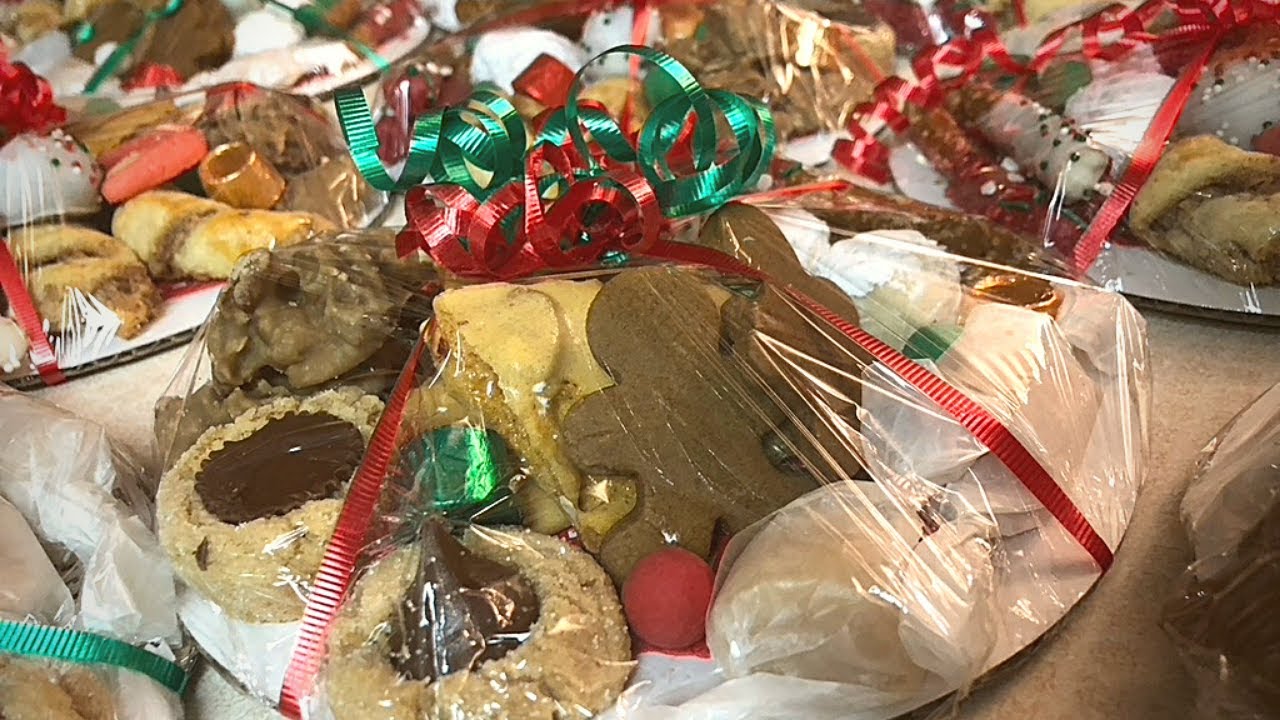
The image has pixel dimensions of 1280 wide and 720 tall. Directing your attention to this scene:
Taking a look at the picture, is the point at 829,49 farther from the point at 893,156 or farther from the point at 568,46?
the point at 568,46

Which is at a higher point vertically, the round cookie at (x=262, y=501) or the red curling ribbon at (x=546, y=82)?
the round cookie at (x=262, y=501)

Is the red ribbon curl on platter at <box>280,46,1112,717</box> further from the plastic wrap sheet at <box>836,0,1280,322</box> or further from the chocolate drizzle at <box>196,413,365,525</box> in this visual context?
the plastic wrap sheet at <box>836,0,1280,322</box>

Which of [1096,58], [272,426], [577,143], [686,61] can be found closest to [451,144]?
[577,143]

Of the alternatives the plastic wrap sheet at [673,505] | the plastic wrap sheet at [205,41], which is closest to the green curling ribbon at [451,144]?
the plastic wrap sheet at [673,505]

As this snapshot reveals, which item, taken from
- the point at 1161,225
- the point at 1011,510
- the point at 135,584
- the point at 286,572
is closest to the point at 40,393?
the point at 135,584

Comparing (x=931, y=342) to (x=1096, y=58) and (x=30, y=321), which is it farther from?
(x=30, y=321)

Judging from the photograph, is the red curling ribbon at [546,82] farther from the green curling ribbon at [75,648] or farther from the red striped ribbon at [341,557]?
the green curling ribbon at [75,648]

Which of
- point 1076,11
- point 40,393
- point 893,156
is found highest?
point 1076,11
